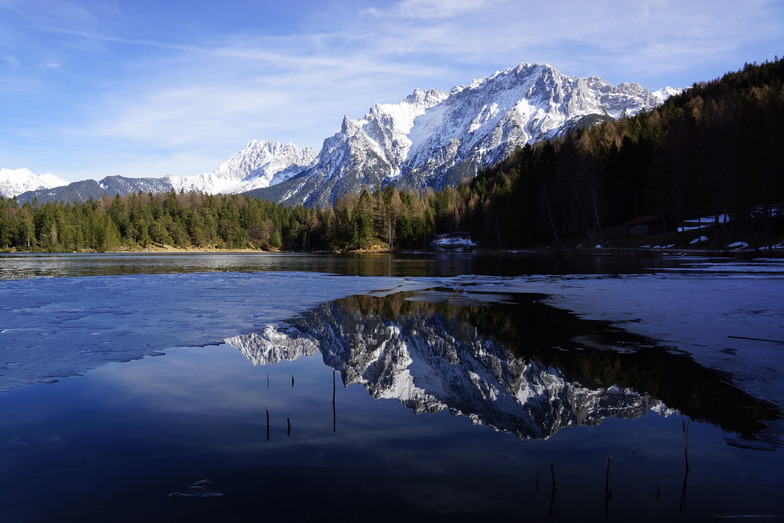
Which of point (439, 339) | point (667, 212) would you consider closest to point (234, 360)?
point (439, 339)

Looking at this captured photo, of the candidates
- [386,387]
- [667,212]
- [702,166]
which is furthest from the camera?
[667,212]

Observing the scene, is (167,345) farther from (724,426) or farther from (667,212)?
(667,212)

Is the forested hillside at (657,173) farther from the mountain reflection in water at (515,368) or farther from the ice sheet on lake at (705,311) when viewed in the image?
the mountain reflection in water at (515,368)

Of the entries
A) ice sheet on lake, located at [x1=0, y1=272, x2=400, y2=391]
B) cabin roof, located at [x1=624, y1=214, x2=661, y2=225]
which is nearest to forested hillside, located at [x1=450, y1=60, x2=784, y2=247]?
cabin roof, located at [x1=624, y1=214, x2=661, y2=225]

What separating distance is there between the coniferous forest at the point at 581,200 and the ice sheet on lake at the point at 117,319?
5763cm

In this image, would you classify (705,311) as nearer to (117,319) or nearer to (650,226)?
(117,319)

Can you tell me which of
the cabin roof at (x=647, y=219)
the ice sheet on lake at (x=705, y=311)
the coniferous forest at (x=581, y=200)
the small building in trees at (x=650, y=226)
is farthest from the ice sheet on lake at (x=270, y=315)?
the cabin roof at (x=647, y=219)

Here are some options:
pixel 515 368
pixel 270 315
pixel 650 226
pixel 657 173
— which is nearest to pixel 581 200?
pixel 650 226

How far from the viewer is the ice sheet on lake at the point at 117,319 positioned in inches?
460

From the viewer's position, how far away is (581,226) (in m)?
90.2

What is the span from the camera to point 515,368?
34.2 ft

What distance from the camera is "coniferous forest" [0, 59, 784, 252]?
62375mm

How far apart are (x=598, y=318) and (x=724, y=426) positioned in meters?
10.3

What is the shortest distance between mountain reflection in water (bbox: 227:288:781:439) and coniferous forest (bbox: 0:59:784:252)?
54.8 meters
